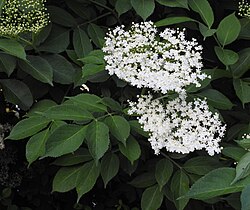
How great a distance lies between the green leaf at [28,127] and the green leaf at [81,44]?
359mm

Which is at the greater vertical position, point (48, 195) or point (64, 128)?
point (64, 128)

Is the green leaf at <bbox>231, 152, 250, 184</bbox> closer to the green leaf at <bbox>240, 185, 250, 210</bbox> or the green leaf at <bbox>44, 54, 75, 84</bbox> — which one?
the green leaf at <bbox>240, 185, 250, 210</bbox>

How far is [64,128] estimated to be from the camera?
177cm

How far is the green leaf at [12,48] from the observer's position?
180 cm

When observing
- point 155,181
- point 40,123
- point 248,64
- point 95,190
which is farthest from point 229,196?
point 95,190

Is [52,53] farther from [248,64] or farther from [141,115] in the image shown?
[248,64]

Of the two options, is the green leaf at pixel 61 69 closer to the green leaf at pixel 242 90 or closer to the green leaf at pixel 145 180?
the green leaf at pixel 145 180

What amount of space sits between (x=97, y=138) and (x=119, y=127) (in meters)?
0.09

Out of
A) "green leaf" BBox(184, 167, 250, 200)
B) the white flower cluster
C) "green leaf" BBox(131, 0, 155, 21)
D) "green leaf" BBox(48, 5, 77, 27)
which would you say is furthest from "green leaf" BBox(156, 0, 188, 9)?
"green leaf" BBox(184, 167, 250, 200)

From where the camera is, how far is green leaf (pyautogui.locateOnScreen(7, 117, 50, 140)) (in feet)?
6.13

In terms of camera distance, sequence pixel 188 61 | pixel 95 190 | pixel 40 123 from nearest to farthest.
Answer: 1. pixel 188 61
2. pixel 40 123
3. pixel 95 190

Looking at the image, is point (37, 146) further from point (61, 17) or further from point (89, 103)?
point (61, 17)

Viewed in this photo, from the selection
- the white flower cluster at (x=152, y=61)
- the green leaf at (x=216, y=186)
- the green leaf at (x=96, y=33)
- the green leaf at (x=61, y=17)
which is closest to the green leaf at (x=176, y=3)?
the white flower cluster at (x=152, y=61)

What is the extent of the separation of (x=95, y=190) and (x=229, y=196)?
1.14 m
